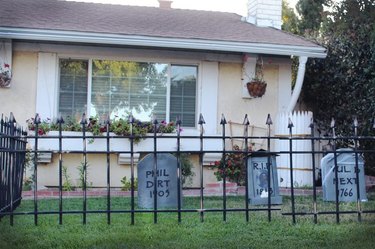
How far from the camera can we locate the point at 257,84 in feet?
38.9

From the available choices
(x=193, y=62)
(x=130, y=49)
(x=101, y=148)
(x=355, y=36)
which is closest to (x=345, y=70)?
(x=355, y=36)

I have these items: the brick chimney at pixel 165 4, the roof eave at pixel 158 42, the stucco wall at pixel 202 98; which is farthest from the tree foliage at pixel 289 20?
the roof eave at pixel 158 42

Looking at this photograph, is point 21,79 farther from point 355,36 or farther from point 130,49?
point 355,36

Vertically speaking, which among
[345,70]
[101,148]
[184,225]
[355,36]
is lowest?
[184,225]

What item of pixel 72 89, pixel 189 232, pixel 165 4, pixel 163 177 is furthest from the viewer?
pixel 165 4

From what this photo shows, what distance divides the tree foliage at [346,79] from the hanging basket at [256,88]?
5.01 feet

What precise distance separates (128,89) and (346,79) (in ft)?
15.4

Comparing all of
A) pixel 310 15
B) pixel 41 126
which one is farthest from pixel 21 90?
pixel 310 15

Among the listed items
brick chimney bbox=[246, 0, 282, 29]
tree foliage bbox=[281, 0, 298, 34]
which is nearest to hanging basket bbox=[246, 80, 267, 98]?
brick chimney bbox=[246, 0, 282, 29]

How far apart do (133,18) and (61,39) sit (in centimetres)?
251

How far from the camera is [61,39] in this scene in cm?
1072

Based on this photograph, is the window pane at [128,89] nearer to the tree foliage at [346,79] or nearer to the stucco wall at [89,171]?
the stucco wall at [89,171]

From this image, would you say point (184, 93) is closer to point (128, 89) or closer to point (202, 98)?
point (202, 98)

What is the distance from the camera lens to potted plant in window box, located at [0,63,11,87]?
1090cm
